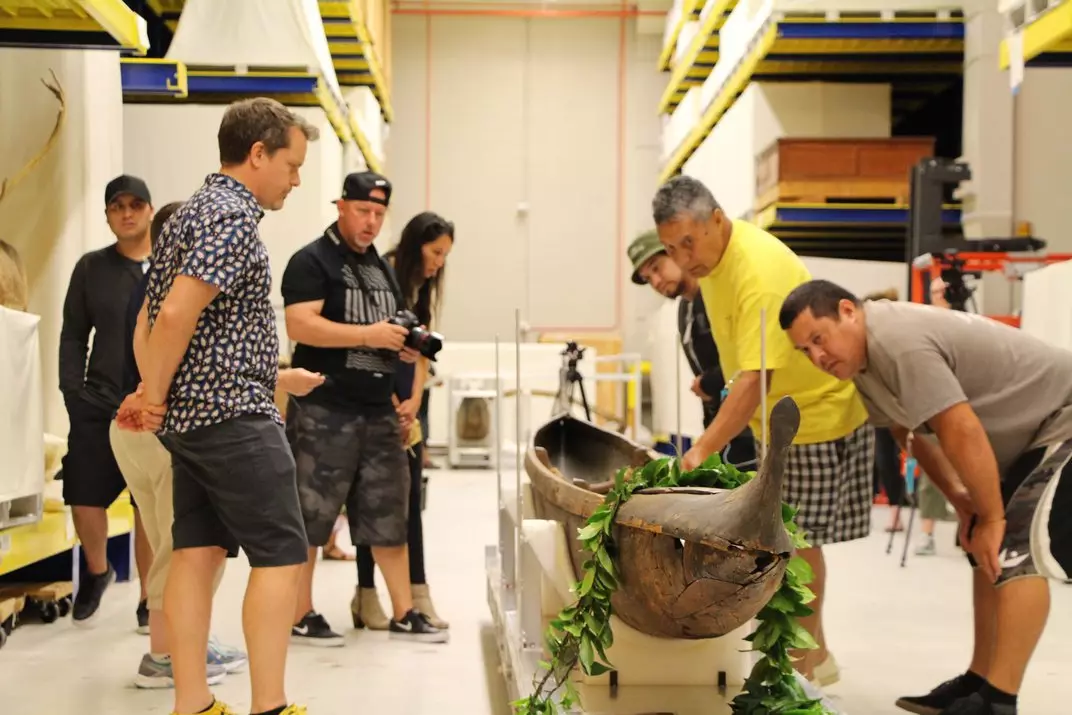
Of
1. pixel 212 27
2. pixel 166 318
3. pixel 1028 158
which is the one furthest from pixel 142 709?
pixel 1028 158

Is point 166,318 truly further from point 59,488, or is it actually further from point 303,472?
point 59,488

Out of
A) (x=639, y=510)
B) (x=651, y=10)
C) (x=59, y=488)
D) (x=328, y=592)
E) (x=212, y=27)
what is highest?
(x=651, y=10)

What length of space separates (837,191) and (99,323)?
509 centimetres

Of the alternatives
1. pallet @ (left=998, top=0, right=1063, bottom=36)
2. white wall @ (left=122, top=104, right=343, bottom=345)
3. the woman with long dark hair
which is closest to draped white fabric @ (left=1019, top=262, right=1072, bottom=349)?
pallet @ (left=998, top=0, right=1063, bottom=36)

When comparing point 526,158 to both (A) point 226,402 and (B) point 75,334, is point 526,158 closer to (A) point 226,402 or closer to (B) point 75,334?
(B) point 75,334

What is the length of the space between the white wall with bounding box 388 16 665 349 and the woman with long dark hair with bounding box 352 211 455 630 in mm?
10881

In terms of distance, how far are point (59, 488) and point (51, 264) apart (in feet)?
3.59

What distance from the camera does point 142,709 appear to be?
3.38m

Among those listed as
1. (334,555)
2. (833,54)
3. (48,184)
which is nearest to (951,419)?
(334,555)

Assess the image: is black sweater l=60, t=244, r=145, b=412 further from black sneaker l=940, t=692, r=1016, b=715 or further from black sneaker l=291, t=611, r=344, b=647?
black sneaker l=940, t=692, r=1016, b=715

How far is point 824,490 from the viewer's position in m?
3.51

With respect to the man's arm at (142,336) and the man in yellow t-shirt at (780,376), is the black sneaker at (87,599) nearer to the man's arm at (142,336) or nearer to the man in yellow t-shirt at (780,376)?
the man's arm at (142,336)

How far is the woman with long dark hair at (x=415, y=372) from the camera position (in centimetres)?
440

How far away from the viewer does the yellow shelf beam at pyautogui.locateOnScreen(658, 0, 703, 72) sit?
11.3 metres
